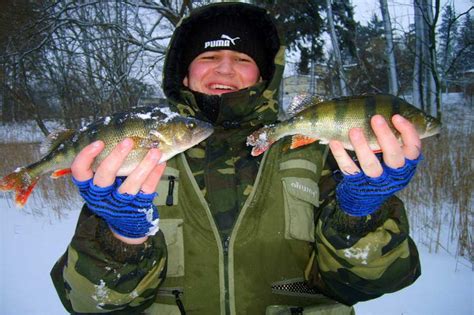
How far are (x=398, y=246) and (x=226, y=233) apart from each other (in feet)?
2.84

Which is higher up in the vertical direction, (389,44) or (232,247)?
(389,44)

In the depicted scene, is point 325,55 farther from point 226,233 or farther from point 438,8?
point 226,233

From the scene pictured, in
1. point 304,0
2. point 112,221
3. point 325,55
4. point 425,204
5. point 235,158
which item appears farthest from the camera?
point 325,55

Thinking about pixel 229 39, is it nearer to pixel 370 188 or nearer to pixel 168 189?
pixel 168 189

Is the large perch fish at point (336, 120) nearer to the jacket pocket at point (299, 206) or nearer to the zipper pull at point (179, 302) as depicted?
the jacket pocket at point (299, 206)

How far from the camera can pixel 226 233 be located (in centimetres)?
192

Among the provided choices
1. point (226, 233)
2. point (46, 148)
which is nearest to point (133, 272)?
point (226, 233)

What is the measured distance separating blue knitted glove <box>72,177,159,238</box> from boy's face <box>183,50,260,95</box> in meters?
1.05

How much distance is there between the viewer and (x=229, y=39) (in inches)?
105

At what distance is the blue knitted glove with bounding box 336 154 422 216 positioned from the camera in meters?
1.62

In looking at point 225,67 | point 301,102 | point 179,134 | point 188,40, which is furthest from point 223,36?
point 179,134

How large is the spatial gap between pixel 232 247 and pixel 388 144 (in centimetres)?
94

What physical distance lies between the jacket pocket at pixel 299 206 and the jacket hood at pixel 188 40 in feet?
2.33

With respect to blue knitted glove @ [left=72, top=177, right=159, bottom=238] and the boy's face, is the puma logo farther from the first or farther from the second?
blue knitted glove @ [left=72, top=177, right=159, bottom=238]
